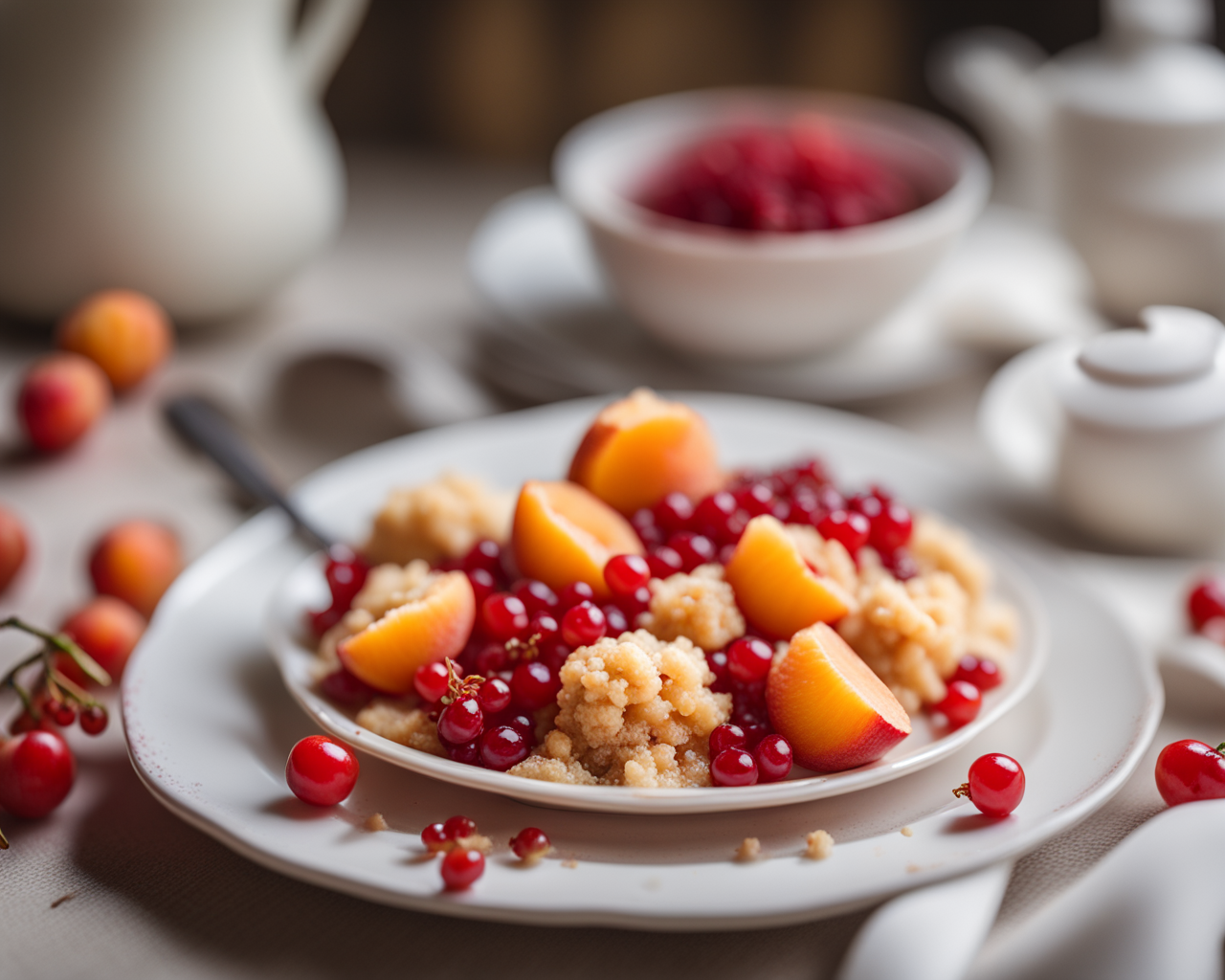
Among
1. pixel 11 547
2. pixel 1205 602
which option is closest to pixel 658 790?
pixel 1205 602

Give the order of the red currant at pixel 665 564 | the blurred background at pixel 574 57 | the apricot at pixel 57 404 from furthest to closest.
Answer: the blurred background at pixel 574 57 → the apricot at pixel 57 404 → the red currant at pixel 665 564

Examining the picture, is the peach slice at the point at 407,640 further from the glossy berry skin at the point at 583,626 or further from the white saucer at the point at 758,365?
the white saucer at the point at 758,365

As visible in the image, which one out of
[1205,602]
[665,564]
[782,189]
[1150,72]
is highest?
[1150,72]

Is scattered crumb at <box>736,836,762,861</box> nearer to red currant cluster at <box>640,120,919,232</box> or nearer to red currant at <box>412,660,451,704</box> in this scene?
red currant at <box>412,660,451,704</box>

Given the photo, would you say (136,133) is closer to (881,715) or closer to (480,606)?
(480,606)

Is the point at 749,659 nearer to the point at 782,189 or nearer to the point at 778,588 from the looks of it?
the point at 778,588

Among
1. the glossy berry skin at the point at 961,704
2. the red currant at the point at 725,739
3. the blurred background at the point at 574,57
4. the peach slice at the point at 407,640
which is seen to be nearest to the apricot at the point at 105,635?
the peach slice at the point at 407,640

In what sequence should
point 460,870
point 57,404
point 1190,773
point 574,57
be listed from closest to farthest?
point 460,870
point 1190,773
point 57,404
point 574,57
